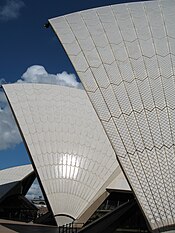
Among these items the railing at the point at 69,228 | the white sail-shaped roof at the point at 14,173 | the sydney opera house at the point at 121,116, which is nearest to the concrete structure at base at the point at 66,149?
the sydney opera house at the point at 121,116

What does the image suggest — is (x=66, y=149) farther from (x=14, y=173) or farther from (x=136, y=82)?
(x=14, y=173)

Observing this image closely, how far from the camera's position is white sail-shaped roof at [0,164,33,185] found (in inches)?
1213

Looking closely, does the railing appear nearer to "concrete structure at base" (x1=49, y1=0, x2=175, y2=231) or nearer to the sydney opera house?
the sydney opera house

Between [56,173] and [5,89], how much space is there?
295 inches

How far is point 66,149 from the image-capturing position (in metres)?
17.6

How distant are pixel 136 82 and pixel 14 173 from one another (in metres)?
24.8

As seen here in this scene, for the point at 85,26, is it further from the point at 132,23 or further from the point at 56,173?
the point at 56,173

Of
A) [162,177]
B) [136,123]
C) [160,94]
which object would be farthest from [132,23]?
[162,177]

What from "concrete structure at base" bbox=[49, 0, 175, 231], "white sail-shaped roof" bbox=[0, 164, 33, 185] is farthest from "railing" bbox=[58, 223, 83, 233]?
"white sail-shaped roof" bbox=[0, 164, 33, 185]

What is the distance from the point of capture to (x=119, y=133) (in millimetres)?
9031

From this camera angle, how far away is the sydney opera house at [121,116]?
8.52 meters

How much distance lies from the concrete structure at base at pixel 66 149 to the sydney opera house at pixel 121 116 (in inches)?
2.0

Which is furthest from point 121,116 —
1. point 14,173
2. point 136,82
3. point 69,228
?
point 14,173

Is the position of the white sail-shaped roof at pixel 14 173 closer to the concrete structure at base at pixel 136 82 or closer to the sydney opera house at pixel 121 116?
the sydney opera house at pixel 121 116
